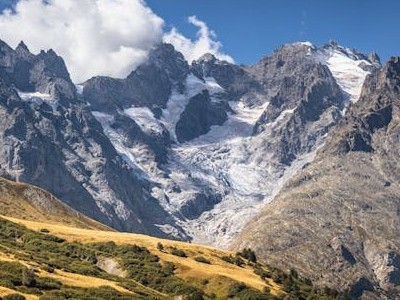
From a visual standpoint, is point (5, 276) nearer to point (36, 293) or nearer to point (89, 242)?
point (36, 293)

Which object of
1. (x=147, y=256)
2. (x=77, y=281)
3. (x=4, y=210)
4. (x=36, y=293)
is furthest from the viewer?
(x=4, y=210)

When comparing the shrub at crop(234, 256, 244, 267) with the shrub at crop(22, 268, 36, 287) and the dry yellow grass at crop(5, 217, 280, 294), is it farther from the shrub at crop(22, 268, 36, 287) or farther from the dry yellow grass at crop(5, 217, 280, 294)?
the shrub at crop(22, 268, 36, 287)

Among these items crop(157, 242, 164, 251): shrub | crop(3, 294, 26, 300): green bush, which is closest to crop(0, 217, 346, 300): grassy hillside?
crop(157, 242, 164, 251): shrub

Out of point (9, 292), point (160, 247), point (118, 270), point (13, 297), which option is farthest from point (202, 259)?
point (13, 297)

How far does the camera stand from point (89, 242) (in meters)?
124

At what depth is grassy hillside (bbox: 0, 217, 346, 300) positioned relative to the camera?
230 ft

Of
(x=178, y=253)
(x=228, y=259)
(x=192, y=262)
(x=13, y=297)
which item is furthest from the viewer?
(x=228, y=259)

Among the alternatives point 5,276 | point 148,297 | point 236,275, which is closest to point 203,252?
point 236,275

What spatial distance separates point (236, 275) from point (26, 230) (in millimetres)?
36301

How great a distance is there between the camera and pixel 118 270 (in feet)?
354

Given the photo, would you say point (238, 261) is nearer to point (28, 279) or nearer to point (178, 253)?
point (178, 253)

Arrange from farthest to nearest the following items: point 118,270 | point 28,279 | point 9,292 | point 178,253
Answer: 1. point 178,253
2. point 118,270
3. point 28,279
4. point 9,292

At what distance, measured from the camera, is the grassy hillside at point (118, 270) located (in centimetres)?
7025

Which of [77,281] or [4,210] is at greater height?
[4,210]
